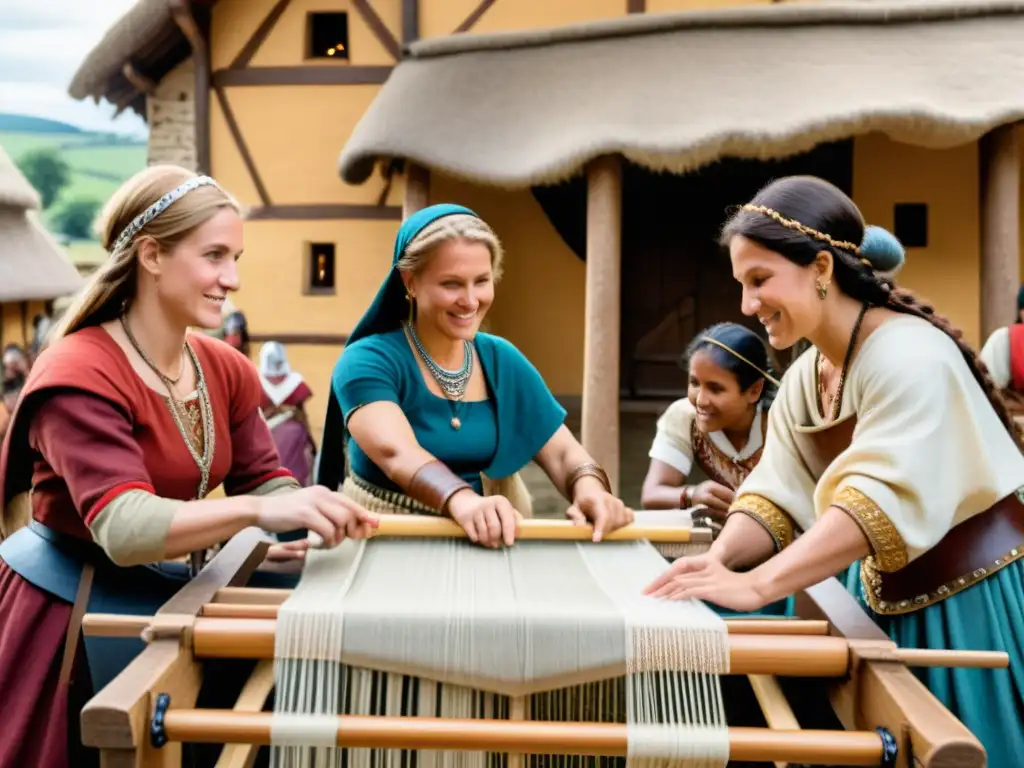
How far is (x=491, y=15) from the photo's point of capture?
842 centimetres

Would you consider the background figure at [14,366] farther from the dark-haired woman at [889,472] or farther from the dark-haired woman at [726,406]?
the dark-haired woman at [889,472]

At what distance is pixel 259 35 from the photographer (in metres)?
8.85

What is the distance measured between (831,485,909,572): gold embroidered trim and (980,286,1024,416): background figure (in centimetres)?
461

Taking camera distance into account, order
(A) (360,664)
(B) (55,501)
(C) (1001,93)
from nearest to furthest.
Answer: (A) (360,664)
(B) (55,501)
(C) (1001,93)

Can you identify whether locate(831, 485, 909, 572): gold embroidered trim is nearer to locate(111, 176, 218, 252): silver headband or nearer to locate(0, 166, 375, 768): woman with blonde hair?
locate(0, 166, 375, 768): woman with blonde hair

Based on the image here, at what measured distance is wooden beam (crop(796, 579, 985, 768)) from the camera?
1.26 meters

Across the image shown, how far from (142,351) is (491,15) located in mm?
7041

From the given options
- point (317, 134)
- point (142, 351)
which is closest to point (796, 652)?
point (142, 351)

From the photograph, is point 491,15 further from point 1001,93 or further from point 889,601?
point 889,601

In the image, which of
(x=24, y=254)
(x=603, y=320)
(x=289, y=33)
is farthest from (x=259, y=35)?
(x=24, y=254)

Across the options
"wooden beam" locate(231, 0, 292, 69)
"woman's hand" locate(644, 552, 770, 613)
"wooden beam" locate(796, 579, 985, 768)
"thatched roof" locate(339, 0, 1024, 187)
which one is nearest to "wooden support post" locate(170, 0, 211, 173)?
"wooden beam" locate(231, 0, 292, 69)

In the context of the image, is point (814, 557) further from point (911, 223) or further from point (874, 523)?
point (911, 223)

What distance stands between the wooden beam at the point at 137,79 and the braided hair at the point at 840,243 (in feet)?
27.8

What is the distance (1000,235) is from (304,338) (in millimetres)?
5387
